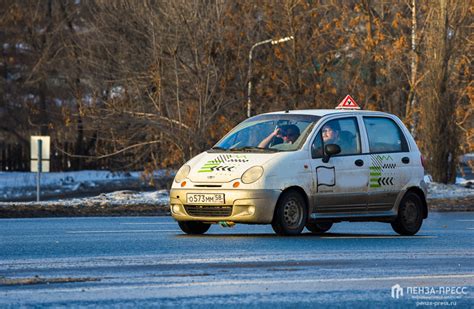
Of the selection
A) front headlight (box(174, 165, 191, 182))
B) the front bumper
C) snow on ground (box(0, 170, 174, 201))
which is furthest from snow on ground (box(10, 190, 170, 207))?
snow on ground (box(0, 170, 174, 201))

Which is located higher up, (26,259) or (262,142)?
(262,142)

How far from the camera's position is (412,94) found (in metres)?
42.8

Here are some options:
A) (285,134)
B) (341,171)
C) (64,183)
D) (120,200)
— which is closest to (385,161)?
(341,171)

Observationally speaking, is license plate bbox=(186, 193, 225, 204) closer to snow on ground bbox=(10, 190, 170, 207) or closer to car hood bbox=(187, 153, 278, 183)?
car hood bbox=(187, 153, 278, 183)

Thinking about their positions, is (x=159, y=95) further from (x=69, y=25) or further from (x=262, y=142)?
(x=69, y=25)

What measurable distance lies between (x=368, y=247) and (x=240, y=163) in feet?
8.01

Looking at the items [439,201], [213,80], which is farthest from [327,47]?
[439,201]

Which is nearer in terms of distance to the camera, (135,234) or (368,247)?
(368,247)

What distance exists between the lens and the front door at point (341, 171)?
55.1 ft

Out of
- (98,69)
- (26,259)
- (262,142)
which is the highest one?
(98,69)

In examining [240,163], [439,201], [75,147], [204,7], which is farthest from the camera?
[75,147]

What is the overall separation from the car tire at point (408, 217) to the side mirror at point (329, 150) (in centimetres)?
146

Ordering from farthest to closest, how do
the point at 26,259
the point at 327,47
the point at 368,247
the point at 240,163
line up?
the point at 327,47 < the point at 240,163 < the point at 368,247 < the point at 26,259

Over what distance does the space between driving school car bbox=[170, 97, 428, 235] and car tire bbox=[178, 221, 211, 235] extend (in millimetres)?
13
